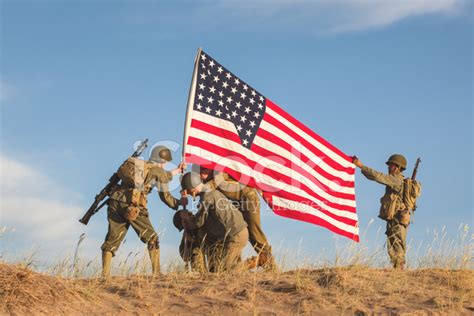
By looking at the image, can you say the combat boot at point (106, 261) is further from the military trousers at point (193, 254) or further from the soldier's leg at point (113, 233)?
the military trousers at point (193, 254)

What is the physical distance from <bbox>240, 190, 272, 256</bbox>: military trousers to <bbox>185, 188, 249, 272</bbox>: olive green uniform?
70 centimetres

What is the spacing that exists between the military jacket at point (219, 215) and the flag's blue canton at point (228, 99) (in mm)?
1547

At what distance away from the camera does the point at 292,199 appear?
1181cm

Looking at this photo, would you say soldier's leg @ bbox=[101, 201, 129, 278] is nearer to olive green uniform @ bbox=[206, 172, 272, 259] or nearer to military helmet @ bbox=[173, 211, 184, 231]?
military helmet @ bbox=[173, 211, 184, 231]

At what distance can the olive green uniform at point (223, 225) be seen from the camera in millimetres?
10352

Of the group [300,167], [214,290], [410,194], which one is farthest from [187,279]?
[410,194]

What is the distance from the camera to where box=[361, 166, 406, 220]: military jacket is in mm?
12414

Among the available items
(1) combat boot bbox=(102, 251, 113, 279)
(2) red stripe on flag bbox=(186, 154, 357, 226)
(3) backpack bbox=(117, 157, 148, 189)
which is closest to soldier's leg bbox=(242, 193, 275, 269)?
(2) red stripe on flag bbox=(186, 154, 357, 226)

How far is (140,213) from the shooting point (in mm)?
11305

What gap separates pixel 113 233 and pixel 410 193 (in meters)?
5.51

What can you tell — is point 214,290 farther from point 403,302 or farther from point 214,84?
point 214,84

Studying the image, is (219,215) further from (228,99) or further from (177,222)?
(228,99)

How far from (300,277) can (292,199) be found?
236 centimetres

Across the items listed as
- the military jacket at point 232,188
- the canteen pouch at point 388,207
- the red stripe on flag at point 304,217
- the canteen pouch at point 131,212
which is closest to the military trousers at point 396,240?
the canteen pouch at point 388,207
